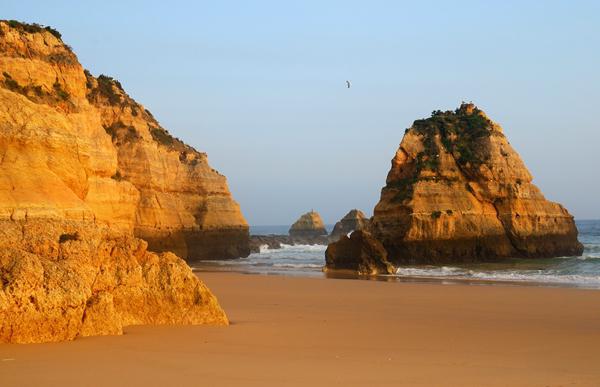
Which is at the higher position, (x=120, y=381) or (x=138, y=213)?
(x=138, y=213)

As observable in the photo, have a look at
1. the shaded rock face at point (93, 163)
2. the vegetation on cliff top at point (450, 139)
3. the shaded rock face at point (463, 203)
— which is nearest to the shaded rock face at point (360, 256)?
the shaded rock face at point (463, 203)

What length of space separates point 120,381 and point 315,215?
10741 cm

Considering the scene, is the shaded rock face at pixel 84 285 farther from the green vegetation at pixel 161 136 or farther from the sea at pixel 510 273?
the green vegetation at pixel 161 136

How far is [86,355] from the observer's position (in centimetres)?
765

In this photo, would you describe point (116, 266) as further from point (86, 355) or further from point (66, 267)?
point (86, 355)

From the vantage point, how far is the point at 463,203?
38.7 m

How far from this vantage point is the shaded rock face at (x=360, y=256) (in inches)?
1187

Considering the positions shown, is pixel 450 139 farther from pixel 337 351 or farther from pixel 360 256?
pixel 337 351

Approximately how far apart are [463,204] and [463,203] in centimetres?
9

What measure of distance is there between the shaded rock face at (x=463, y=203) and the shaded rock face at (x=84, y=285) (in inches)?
1065

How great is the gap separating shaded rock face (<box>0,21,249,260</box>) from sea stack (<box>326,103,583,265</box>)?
12103 mm

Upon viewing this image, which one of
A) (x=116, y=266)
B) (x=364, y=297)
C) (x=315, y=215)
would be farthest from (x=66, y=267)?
(x=315, y=215)

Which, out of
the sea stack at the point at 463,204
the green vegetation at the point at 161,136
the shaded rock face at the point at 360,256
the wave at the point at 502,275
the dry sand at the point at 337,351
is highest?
the green vegetation at the point at 161,136

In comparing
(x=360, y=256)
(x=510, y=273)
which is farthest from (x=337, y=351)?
(x=510, y=273)
